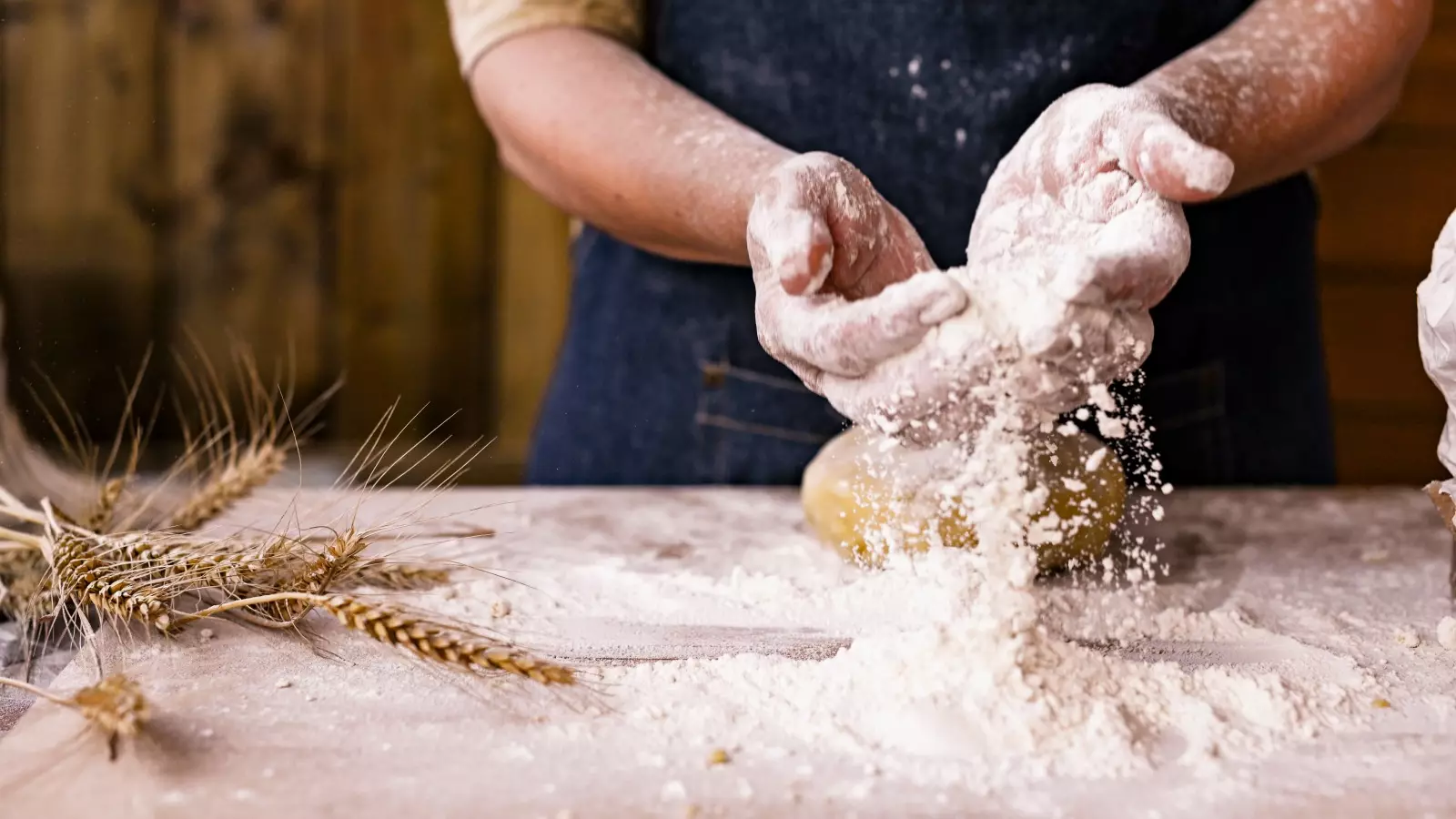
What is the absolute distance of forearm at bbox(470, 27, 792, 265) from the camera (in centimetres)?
96

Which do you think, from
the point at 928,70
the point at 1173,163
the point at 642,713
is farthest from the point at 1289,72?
the point at 642,713

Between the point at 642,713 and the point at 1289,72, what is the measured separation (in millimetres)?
796

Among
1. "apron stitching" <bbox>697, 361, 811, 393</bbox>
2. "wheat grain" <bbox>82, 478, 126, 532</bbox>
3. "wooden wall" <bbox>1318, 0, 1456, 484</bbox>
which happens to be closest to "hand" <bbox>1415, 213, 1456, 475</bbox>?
"apron stitching" <bbox>697, 361, 811, 393</bbox>

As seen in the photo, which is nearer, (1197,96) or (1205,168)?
(1205,168)

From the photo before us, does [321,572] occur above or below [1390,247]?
below

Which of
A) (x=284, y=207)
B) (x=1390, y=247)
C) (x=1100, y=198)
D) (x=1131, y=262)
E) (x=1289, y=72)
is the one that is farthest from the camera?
(x=284, y=207)

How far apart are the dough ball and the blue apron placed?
28 cm

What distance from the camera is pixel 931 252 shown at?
113cm

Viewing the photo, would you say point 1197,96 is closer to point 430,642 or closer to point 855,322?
point 855,322

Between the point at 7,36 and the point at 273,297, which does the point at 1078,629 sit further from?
the point at 7,36

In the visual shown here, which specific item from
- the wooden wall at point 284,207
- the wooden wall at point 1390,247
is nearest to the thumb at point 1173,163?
the wooden wall at point 1390,247

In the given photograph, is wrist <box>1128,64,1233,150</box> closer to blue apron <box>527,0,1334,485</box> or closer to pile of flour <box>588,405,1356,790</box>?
blue apron <box>527,0,1334,485</box>

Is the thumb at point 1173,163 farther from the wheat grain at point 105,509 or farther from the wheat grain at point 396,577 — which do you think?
the wheat grain at point 105,509

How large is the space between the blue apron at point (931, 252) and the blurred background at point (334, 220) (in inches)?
42.3
